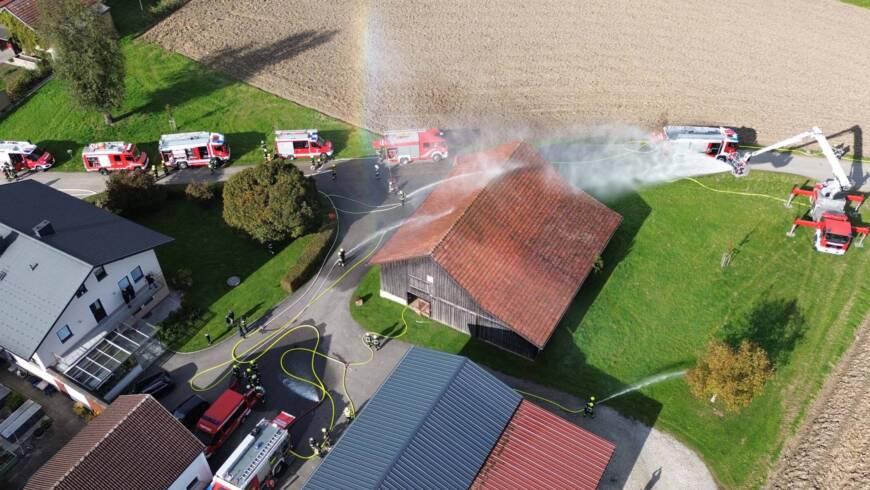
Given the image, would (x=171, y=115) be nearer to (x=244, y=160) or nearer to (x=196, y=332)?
(x=244, y=160)

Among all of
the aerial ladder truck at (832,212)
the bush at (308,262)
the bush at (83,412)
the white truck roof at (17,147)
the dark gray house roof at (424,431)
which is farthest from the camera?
the white truck roof at (17,147)

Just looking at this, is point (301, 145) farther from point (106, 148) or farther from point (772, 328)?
→ point (772, 328)

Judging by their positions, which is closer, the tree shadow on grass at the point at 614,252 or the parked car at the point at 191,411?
the parked car at the point at 191,411

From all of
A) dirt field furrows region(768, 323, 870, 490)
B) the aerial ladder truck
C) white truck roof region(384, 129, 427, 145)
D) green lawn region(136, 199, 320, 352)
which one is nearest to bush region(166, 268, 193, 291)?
green lawn region(136, 199, 320, 352)

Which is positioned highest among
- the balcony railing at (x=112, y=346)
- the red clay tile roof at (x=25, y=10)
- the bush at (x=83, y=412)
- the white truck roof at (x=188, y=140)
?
the red clay tile roof at (x=25, y=10)

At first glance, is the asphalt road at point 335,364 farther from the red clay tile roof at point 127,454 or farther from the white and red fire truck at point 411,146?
the red clay tile roof at point 127,454

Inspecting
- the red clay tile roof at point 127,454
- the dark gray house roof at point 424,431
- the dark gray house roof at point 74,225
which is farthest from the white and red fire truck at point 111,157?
the dark gray house roof at point 424,431

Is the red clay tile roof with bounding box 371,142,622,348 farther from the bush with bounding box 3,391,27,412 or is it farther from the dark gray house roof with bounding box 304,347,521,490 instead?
the bush with bounding box 3,391,27,412
